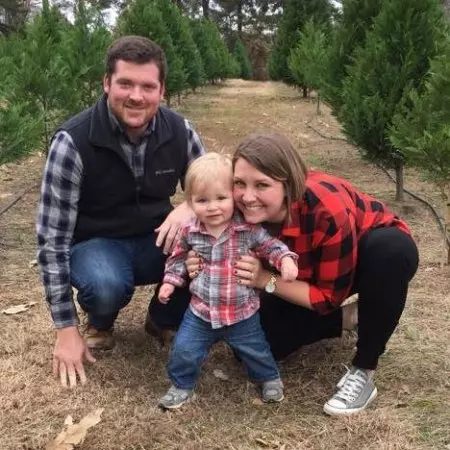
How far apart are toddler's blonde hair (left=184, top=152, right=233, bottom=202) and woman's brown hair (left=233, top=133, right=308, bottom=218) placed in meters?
0.05

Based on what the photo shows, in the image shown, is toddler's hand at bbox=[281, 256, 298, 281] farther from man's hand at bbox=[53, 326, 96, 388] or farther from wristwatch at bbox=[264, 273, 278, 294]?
man's hand at bbox=[53, 326, 96, 388]

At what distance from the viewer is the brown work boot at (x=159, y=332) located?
320 cm

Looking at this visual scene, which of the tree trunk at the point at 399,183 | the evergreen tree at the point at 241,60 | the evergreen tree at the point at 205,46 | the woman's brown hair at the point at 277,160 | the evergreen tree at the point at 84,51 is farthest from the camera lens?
the evergreen tree at the point at 241,60

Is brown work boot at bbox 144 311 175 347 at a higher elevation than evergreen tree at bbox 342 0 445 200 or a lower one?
lower

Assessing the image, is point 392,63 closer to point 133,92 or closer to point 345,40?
point 345,40

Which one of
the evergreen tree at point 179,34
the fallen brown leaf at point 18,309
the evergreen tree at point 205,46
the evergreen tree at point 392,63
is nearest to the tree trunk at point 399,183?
the evergreen tree at point 392,63

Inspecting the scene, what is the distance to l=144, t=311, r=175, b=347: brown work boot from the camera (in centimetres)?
320

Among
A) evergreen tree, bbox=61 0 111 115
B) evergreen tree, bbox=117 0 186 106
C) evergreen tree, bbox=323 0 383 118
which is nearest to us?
evergreen tree, bbox=323 0 383 118

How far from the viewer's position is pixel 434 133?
4.24 m

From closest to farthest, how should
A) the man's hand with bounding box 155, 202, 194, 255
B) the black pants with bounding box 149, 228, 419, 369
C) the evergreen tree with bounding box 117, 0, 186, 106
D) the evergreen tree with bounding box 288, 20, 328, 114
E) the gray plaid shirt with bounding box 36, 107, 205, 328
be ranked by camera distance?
the black pants with bounding box 149, 228, 419, 369
the gray plaid shirt with bounding box 36, 107, 205, 328
the man's hand with bounding box 155, 202, 194, 255
the evergreen tree with bounding box 117, 0, 186, 106
the evergreen tree with bounding box 288, 20, 328, 114

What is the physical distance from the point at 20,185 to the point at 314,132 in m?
6.19

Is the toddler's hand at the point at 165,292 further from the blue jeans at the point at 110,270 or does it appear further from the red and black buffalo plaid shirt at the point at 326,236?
the red and black buffalo plaid shirt at the point at 326,236

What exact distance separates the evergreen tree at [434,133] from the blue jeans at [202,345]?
7.36 feet

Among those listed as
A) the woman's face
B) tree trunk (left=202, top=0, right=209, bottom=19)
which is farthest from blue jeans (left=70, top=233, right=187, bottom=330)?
tree trunk (left=202, top=0, right=209, bottom=19)
